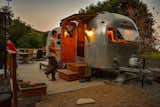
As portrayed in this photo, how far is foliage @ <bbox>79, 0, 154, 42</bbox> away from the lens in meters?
11.5

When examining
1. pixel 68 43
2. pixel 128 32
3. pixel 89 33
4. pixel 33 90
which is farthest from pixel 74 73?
pixel 68 43

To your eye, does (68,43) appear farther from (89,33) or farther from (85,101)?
(85,101)

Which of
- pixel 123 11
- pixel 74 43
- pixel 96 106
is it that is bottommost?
pixel 96 106

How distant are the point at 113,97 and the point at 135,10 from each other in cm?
977

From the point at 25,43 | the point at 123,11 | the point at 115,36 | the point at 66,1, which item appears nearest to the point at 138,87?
the point at 115,36

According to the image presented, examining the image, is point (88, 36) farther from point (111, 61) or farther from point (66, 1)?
point (66, 1)

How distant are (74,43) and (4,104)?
649 centimetres

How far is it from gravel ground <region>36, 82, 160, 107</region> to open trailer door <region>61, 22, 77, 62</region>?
388 centimetres

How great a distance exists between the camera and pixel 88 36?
685cm

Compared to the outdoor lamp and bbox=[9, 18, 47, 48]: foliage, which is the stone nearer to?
the outdoor lamp

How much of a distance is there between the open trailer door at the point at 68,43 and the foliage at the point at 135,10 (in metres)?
4.88

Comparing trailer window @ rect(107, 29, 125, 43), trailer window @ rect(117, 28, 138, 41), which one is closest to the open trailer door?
trailer window @ rect(107, 29, 125, 43)

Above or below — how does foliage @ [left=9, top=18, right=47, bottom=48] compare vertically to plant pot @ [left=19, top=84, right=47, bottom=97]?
above

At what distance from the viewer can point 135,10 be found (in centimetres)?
1251
